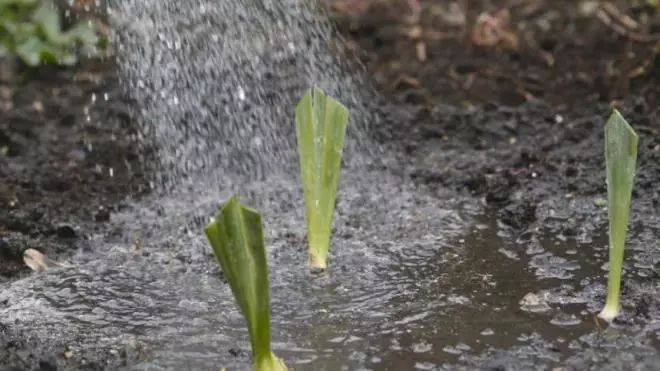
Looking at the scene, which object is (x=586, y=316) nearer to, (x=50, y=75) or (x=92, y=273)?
(x=92, y=273)

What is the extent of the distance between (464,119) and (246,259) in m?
1.77

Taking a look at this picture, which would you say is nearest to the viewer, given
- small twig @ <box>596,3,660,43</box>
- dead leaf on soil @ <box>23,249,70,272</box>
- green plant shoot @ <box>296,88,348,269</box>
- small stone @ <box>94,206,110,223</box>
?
green plant shoot @ <box>296,88,348,269</box>

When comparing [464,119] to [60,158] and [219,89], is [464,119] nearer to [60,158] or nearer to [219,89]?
[219,89]

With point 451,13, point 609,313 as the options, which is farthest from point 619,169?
point 451,13

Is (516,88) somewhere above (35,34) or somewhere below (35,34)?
below

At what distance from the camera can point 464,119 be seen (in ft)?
9.53

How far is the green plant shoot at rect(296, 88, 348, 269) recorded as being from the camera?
1.65 meters

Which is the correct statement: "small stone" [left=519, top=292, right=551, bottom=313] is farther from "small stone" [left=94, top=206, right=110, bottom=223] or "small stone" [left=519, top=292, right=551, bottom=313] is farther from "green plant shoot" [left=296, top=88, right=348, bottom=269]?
"small stone" [left=94, top=206, right=110, bottom=223]

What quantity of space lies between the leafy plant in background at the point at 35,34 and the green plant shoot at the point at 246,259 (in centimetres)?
194

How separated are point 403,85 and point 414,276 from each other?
1628mm

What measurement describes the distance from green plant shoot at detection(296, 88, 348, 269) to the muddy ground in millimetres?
481

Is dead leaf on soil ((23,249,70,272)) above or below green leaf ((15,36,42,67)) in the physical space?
below

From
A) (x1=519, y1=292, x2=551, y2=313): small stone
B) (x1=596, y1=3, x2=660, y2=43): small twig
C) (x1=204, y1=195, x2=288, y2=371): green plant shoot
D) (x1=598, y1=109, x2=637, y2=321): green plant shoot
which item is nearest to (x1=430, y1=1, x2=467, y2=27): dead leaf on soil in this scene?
(x1=596, y1=3, x2=660, y2=43): small twig

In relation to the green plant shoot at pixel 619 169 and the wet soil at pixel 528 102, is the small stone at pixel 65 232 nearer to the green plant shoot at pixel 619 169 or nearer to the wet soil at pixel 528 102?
the wet soil at pixel 528 102
